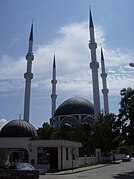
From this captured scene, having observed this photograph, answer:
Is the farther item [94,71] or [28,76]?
[28,76]

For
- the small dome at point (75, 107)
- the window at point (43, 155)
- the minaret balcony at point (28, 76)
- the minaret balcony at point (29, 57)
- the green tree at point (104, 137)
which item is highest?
the minaret balcony at point (29, 57)

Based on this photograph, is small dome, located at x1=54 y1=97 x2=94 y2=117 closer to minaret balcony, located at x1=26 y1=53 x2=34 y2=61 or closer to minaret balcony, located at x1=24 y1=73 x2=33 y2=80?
minaret balcony, located at x1=24 y1=73 x2=33 y2=80

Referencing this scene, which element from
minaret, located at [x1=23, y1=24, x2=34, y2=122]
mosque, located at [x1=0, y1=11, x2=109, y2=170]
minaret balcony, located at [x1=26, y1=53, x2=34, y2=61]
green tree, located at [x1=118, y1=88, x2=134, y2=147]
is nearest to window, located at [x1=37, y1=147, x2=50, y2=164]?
mosque, located at [x1=0, y1=11, x2=109, y2=170]

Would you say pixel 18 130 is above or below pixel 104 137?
above

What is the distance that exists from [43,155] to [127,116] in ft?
36.2

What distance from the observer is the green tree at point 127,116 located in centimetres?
3444

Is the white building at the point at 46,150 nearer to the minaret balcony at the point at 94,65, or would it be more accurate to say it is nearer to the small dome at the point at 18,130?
the small dome at the point at 18,130

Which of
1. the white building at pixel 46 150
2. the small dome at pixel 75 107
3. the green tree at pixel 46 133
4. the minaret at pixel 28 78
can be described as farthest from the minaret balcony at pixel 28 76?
the white building at pixel 46 150

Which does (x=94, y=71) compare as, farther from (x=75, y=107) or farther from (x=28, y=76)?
(x=75, y=107)

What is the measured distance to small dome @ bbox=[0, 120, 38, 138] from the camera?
A: 2055 inches

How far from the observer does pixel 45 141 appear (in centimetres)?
3744

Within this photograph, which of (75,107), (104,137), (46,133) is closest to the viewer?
(104,137)

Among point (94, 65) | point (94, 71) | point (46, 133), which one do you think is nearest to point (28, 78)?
point (94, 71)

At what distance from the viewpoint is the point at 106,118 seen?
6575cm
